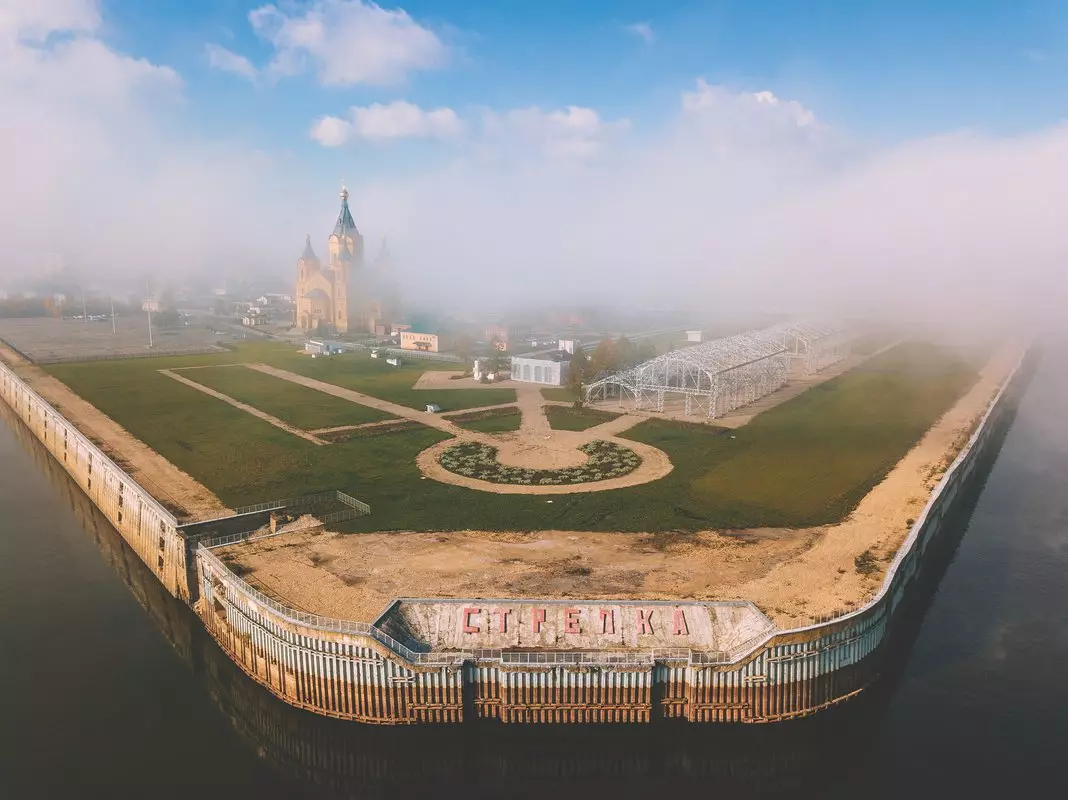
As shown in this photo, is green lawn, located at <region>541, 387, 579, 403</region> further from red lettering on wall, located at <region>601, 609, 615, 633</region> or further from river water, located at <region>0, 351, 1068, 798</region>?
river water, located at <region>0, 351, 1068, 798</region>

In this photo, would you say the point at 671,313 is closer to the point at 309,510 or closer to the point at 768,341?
the point at 768,341

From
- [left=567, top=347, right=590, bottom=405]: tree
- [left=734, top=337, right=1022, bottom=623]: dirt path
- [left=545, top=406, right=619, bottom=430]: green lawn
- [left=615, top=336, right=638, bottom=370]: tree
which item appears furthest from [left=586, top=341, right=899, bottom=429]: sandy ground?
[left=734, top=337, right=1022, bottom=623]: dirt path

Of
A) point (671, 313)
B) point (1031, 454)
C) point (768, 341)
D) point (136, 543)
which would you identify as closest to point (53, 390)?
point (136, 543)

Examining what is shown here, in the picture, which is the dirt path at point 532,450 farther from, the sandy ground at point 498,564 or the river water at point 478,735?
the river water at point 478,735

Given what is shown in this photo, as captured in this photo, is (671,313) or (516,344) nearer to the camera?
(516,344)

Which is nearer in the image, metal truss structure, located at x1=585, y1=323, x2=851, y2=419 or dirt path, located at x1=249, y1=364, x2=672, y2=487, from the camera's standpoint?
dirt path, located at x1=249, y1=364, x2=672, y2=487

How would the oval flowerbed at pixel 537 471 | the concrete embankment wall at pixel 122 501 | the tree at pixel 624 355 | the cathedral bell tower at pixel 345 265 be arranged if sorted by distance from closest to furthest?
1. the concrete embankment wall at pixel 122 501
2. the oval flowerbed at pixel 537 471
3. the tree at pixel 624 355
4. the cathedral bell tower at pixel 345 265

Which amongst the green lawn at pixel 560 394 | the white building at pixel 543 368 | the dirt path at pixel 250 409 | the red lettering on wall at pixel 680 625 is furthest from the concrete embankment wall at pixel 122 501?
the white building at pixel 543 368
